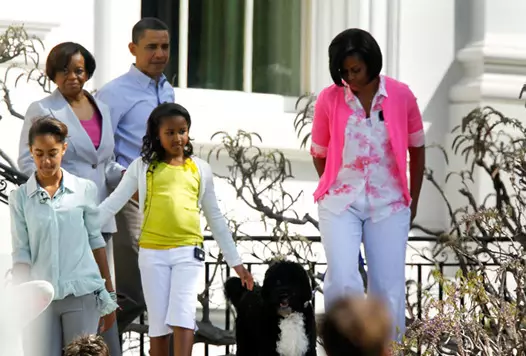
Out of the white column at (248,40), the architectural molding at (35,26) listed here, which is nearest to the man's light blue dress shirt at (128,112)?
the architectural molding at (35,26)

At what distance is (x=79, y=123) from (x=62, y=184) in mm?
577

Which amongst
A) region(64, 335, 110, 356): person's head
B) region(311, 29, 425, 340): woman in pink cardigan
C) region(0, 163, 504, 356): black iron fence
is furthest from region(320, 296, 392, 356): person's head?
region(0, 163, 504, 356): black iron fence

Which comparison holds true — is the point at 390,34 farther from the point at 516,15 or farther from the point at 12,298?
the point at 12,298

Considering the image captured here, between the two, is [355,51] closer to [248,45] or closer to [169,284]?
[169,284]

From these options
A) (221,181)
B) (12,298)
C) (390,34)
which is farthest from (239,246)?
(12,298)

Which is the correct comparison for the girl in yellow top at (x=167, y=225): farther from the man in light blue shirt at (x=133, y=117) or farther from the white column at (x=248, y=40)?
the white column at (x=248, y=40)

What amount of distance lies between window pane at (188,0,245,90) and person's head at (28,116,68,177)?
14.0 ft

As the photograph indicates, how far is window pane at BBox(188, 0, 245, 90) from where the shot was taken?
10320 mm

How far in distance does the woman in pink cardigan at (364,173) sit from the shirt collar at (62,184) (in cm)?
129

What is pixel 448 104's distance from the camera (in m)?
10.6

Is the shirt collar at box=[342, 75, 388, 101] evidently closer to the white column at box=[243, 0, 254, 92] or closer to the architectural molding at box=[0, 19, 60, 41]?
the architectural molding at box=[0, 19, 60, 41]

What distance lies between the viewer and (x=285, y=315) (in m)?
6.14

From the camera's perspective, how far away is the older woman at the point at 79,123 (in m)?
6.45

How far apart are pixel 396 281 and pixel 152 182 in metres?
1.29
